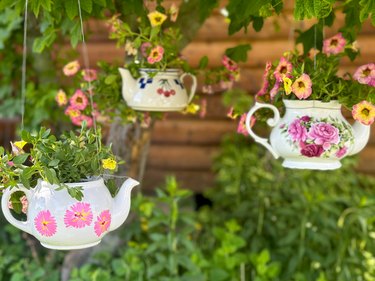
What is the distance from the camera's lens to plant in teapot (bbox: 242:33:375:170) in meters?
1.24

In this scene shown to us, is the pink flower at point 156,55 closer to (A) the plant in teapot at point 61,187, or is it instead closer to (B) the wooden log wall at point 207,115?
(A) the plant in teapot at point 61,187

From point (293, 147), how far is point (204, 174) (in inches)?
92.2

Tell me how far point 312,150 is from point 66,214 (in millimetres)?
584

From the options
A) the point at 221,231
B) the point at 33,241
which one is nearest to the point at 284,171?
the point at 221,231

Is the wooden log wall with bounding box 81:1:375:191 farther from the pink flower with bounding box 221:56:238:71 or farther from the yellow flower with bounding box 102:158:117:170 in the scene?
the yellow flower with bounding box 102:158:117:170

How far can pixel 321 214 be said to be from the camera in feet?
7.30

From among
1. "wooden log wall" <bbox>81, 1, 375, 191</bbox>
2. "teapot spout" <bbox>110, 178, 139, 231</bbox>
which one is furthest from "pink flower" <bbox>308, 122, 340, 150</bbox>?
"wooden log wall" <bbox>81, 1, 375, 191</bbox>

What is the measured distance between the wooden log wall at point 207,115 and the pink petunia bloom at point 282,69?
194 cm

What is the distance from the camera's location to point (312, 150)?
4.17 feet

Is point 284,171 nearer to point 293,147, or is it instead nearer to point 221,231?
point 221,231

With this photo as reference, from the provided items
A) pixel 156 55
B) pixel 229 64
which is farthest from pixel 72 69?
pixel 229 64

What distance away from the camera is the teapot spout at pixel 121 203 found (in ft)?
3.74

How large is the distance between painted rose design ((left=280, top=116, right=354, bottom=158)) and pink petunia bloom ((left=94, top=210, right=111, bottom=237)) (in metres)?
0.47

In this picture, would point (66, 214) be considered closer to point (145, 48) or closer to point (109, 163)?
point (109, 163)
